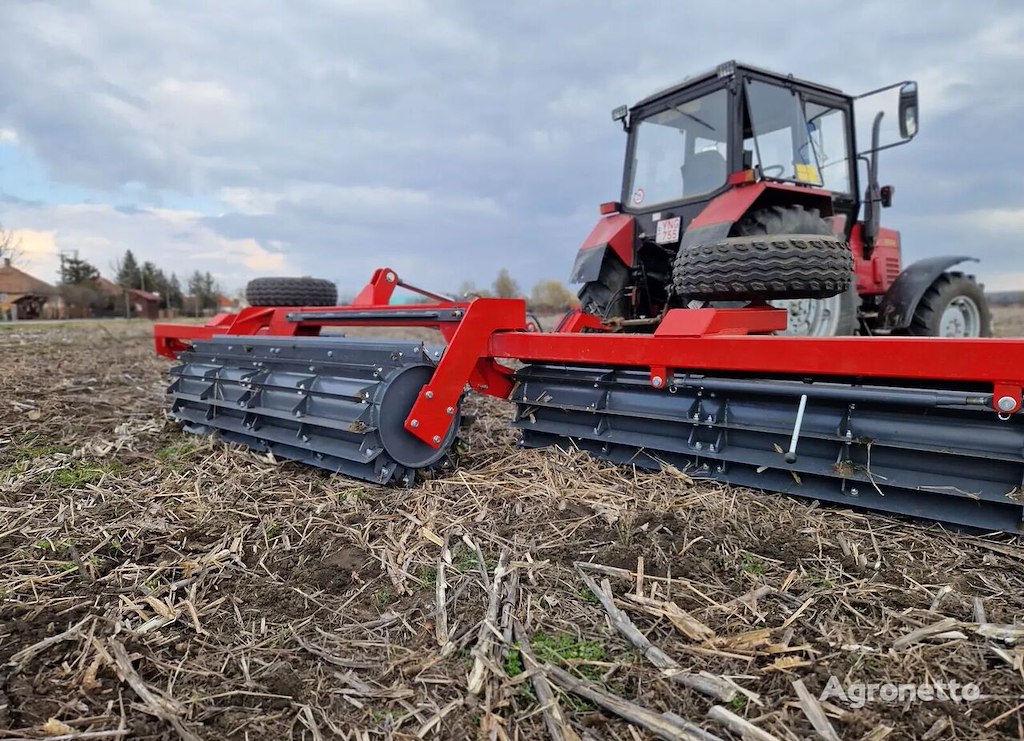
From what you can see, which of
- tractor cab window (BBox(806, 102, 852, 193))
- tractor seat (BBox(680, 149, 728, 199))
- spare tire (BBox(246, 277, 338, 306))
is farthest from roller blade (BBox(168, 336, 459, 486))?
tractor cab window (BBox(806, 102, 852, 193))

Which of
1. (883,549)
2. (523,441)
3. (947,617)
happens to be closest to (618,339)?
(523,441)

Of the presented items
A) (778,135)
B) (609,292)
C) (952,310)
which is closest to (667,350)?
(609,292)

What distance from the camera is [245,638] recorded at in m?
2.09

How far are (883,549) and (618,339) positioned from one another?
54.8 inches

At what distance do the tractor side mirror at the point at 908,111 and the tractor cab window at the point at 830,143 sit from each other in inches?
20.4

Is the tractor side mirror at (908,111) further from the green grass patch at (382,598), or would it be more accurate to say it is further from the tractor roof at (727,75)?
the green grass patch at (382,598)

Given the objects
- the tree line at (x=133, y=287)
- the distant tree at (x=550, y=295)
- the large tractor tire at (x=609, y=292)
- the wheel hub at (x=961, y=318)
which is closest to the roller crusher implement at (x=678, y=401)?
the large tractor tire at (x=609, y=292)

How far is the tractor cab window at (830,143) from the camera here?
17.1 ft

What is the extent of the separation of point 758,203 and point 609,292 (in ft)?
4.27

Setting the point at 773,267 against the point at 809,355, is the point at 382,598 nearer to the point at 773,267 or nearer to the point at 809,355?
the point at 809,355

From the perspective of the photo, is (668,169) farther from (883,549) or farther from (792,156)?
(883,549)

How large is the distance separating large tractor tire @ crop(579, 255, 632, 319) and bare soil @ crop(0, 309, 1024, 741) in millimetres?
1976

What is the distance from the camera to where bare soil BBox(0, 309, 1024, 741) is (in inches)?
67.1

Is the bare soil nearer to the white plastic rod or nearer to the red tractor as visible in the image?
the white plastic rod
